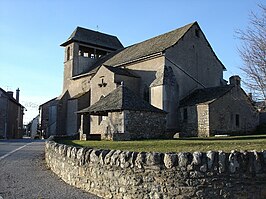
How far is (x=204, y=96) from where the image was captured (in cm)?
2700

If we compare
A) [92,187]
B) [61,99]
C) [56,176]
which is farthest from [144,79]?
[92,187]

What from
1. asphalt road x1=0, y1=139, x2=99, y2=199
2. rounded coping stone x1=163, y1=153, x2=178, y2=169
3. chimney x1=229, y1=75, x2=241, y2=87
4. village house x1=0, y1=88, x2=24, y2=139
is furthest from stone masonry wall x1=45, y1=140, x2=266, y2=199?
village house x1=0, y1=88, x2=24, y2=139

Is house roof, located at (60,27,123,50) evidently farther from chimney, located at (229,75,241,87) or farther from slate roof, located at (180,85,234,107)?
slate roof, located at (180,85,234,107)

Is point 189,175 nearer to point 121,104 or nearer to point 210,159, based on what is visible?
point 210,159

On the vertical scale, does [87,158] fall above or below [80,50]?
below

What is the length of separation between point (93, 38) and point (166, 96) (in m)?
21.9

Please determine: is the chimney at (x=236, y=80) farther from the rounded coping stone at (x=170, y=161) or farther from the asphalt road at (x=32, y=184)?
the rounded coping stone at (x=170, y=161)

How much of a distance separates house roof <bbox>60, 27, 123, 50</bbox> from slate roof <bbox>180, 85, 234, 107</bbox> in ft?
65.7

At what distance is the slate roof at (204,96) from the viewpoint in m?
26.0

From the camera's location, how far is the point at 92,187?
7.88 metres

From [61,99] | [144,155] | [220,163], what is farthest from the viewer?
[61,99]

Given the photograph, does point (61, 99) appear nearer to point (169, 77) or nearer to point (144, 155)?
point (169, 77)

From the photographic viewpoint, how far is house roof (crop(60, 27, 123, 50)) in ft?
138

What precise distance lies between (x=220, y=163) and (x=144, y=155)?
1707mm
